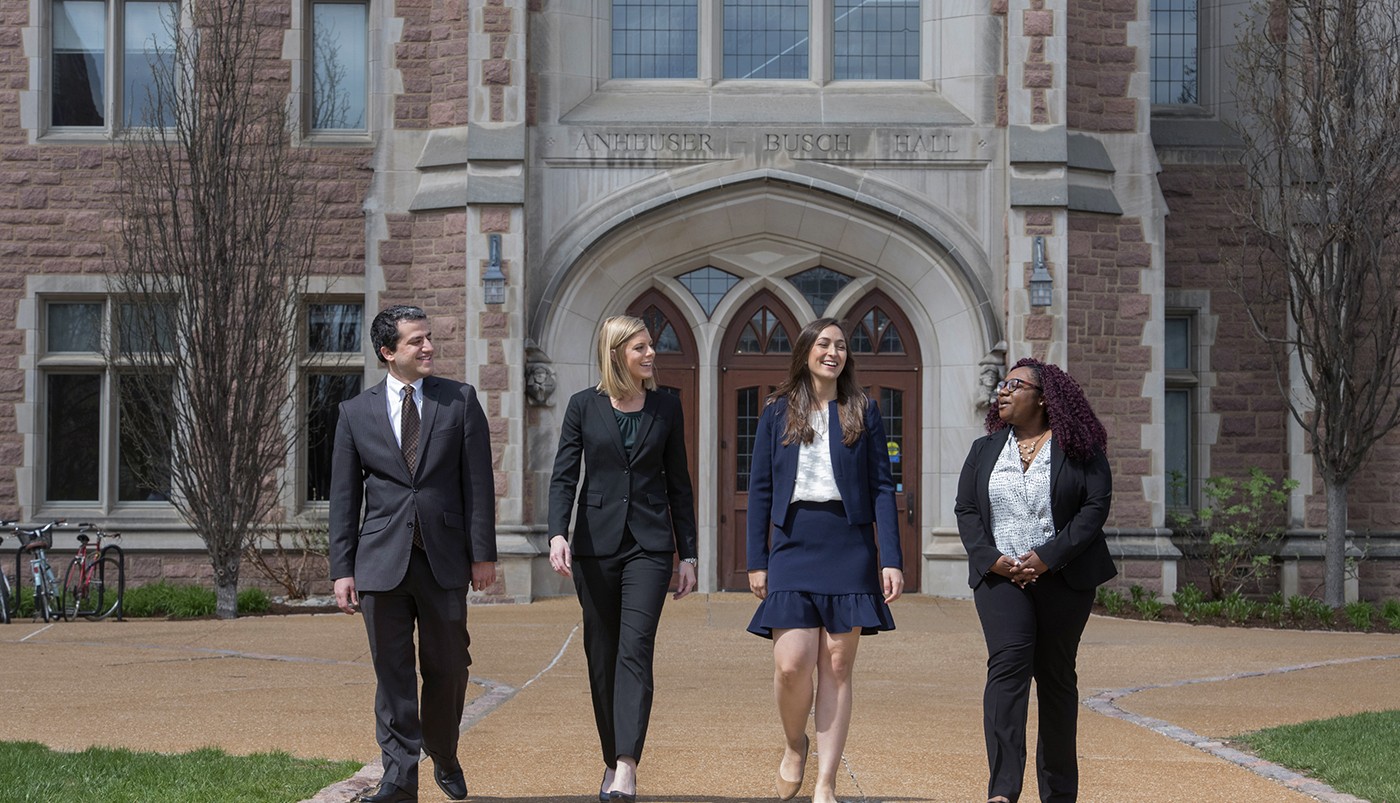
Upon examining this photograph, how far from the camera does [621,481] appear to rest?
18.7ft

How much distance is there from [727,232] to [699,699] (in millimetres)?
6830

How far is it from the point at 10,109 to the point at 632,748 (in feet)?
40.6

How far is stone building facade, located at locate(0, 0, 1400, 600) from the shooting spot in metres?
13.7

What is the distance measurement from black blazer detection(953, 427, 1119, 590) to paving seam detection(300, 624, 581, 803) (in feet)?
6.77

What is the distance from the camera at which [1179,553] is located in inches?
549

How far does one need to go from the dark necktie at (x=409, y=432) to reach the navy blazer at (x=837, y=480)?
3.70ft

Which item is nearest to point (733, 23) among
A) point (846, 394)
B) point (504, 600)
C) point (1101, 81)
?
point (1101, 81)

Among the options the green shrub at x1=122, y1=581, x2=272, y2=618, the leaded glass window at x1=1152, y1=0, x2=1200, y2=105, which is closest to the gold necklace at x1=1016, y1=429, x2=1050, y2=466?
the green shrub at x1=122, y1=581, x2=272, y2=618

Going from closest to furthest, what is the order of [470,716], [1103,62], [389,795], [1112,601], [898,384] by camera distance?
[389,795]
[470,716]
[1112,601]
[1103,62]
[898,384]

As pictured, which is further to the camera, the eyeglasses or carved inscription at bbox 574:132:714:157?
carved inscription at bbox 574:132:714:157

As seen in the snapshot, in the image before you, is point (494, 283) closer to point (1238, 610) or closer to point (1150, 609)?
point (1150, 609)

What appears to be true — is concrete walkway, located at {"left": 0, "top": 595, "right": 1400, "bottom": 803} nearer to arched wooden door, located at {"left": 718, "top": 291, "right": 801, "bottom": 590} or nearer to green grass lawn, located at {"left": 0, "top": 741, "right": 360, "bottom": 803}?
green grass lawn, located at {"left": 0, "top": 741, "right": 360, "bottom": 803}

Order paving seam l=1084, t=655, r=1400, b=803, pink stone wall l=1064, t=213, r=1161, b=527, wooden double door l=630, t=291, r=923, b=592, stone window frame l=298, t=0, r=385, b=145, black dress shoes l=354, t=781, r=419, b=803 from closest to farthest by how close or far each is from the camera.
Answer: black dress shoes l=354, t=781, r=419, b=803 → paving seam l=1084, t=655, r=1400, b=803 → pink stone wall l=1064, t=213, r=1161, b=527 → wooden double door l=630, t=291, r=923, b=592 → stone window frame l=298, t=0, r=385, b=145

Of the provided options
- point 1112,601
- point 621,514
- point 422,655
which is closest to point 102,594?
point 1112,601
